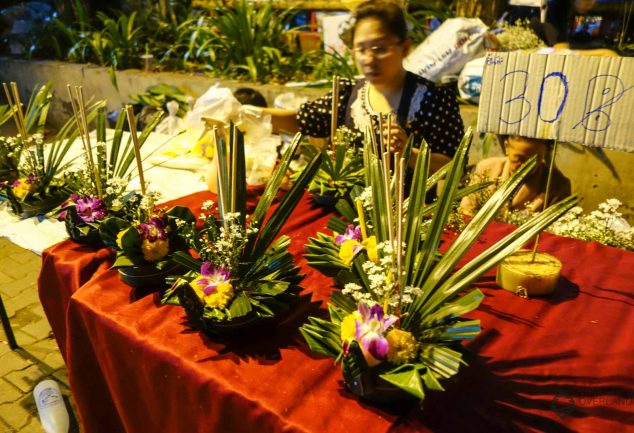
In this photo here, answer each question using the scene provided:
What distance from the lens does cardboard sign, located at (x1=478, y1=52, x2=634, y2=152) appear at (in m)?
1.23

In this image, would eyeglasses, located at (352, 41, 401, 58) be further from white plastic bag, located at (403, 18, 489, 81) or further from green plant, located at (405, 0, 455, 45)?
green plant, located at (405, 0, 455, 45)

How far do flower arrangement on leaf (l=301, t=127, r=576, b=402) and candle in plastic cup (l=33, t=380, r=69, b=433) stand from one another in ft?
5.07

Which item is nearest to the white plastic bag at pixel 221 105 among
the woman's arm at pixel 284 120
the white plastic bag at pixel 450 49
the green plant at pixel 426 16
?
the woman's arm at pixel 284 120

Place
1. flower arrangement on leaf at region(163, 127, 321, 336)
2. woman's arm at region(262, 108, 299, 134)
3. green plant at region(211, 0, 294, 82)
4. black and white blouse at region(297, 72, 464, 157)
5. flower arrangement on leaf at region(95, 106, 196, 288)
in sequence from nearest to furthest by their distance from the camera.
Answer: flower arrangement on leaf at region(163, 127, 321, 336), flower arrangement on leaf at region(95, 106, 196, 288), black and white blouse at region(297, 72, 464, 157), woman's arm at region(262, 108, 299, 134), green plant at region(211, 0, 294, 82)

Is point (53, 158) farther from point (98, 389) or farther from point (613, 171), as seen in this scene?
point (613, 171)

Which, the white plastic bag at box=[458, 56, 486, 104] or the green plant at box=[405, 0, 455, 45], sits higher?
the green plant at box=[405, 0, 455, 45]

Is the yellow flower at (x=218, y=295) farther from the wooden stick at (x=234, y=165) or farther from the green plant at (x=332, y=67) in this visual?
the green plant at (x=332, y=67)

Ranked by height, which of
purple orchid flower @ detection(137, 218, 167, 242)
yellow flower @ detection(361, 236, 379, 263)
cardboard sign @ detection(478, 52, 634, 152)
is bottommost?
purple orchid flower @ detection(137, 218, 167, 242)

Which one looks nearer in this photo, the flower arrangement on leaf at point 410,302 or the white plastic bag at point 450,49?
the flower arrangement on leaf at point 410,302

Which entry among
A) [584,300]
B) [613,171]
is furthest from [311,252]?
[613,171]

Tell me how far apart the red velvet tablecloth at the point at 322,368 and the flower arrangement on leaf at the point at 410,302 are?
0.09 metres

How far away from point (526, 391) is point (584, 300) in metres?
0.44

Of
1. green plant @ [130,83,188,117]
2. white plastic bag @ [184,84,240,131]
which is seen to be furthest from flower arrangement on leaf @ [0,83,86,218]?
green plant @ [130,83,188,117]

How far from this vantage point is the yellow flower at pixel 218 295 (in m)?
1.15
